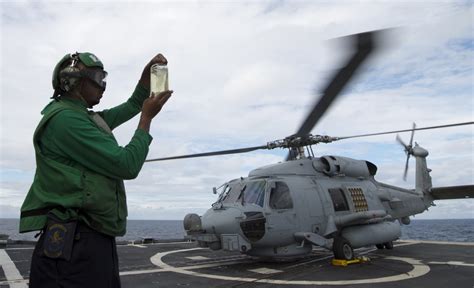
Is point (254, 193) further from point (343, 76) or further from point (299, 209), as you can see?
point (343, 76)

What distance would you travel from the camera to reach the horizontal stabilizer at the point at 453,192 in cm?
1537

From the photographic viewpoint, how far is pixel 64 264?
7.01ft

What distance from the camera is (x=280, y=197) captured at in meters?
11.1

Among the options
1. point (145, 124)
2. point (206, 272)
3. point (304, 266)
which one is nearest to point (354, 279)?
point (304, 266)

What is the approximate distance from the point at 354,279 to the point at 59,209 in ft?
25.2

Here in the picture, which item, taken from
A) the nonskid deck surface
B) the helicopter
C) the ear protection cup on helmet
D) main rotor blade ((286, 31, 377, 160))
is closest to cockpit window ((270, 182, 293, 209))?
the helicopter

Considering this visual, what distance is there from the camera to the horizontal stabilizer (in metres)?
15.4

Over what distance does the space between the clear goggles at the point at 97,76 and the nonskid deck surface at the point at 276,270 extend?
6233 millimetres

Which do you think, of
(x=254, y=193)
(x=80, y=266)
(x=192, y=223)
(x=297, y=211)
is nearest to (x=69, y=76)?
(x=80, y=266)

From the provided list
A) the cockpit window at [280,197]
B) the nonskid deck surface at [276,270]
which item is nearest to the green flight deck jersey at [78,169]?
the nonskid deck surface at [276,270]

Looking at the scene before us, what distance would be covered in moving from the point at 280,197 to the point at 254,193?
73cm

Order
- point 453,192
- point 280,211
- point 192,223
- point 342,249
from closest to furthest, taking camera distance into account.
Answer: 1. point 192,223
2. point 280,211
3. point 342,249
4. point 453,192

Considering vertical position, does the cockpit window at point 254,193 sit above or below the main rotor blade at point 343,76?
below

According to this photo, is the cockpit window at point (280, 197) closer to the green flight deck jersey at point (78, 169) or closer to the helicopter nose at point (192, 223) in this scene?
the helicopter nose at point (192, 223)
